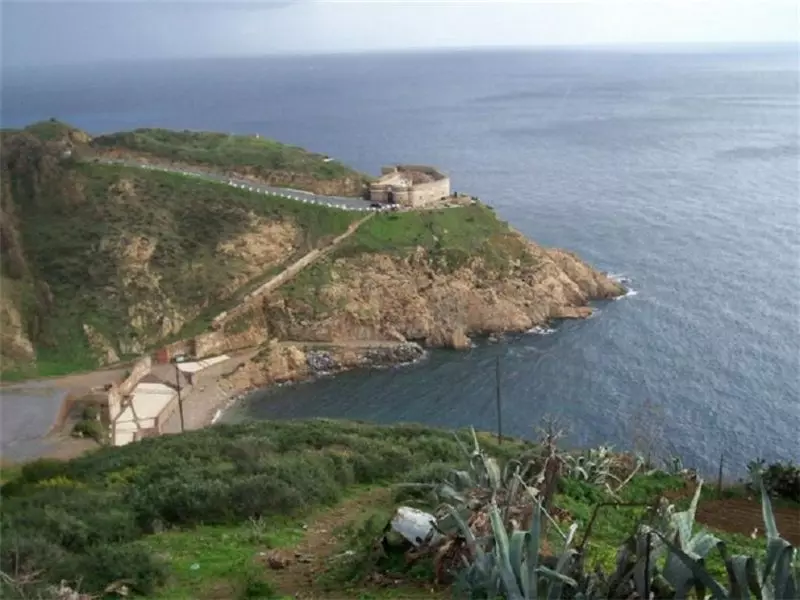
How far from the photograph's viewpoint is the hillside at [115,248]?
40062 mm

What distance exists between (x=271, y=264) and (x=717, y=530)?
3812cm

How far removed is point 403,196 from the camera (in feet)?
173

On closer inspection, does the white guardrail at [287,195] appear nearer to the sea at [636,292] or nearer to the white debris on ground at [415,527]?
the sea at [636,292]

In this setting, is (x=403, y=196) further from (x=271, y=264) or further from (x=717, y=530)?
(x=717, y=530)

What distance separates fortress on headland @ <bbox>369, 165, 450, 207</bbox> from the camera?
5300 cm

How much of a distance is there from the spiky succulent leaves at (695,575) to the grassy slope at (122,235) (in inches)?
1479

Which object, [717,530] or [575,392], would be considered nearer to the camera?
[717,530]

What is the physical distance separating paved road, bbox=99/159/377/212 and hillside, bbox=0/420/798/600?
3626cm

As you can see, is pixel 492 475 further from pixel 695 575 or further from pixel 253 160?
pixel 253 160

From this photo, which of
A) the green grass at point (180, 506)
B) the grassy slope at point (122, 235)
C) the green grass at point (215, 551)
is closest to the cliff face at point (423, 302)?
the grassy slope at point (122, 235)

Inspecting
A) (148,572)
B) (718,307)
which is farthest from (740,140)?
(148,572)

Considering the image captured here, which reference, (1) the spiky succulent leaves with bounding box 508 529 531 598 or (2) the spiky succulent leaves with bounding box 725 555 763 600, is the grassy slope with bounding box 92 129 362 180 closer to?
(1) the spiky succulent leaves with bounding box 508 529 531 598

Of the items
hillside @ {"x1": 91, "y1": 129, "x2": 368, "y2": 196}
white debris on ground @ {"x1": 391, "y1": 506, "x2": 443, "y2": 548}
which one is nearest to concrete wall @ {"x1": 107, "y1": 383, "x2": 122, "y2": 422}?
hillside @ {"x1": 91, "y1": 129, "x2": 368, "y2": 196}

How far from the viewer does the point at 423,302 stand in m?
45.9
